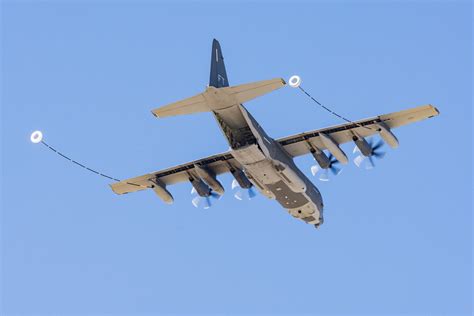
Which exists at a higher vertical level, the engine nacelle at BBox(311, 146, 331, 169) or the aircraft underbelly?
the engine nacelle at BBox(311, 146, 331, 169)

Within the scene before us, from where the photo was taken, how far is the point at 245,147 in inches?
1690

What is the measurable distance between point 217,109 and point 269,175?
17.9 feet

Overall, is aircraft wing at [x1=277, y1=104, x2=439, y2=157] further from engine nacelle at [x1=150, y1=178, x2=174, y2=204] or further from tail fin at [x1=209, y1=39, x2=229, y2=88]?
engine nacelle at [x1=150, y1=178, x2=174, y2=204]

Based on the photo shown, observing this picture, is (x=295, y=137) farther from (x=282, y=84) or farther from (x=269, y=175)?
(x=282, y=84)

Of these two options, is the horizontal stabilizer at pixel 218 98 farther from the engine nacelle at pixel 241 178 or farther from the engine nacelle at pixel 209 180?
the engine nacelle at pixel 241 178

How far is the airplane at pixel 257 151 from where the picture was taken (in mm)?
41200

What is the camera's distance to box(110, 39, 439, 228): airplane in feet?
135

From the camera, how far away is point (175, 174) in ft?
166

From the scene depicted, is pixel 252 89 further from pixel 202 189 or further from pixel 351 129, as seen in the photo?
pixel 202 189

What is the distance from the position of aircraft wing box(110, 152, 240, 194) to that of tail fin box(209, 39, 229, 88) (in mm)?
5120

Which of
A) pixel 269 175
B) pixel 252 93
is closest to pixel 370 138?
pixel 269 175

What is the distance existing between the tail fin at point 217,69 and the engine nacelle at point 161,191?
8.63m

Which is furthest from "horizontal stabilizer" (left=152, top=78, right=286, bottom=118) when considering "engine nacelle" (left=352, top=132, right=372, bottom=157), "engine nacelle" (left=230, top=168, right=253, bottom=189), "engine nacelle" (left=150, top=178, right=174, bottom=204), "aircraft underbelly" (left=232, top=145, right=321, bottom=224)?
"engine nacelle" (left=150, top=178, right=174, bottom=204)

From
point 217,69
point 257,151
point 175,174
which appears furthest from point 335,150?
point 175,174
